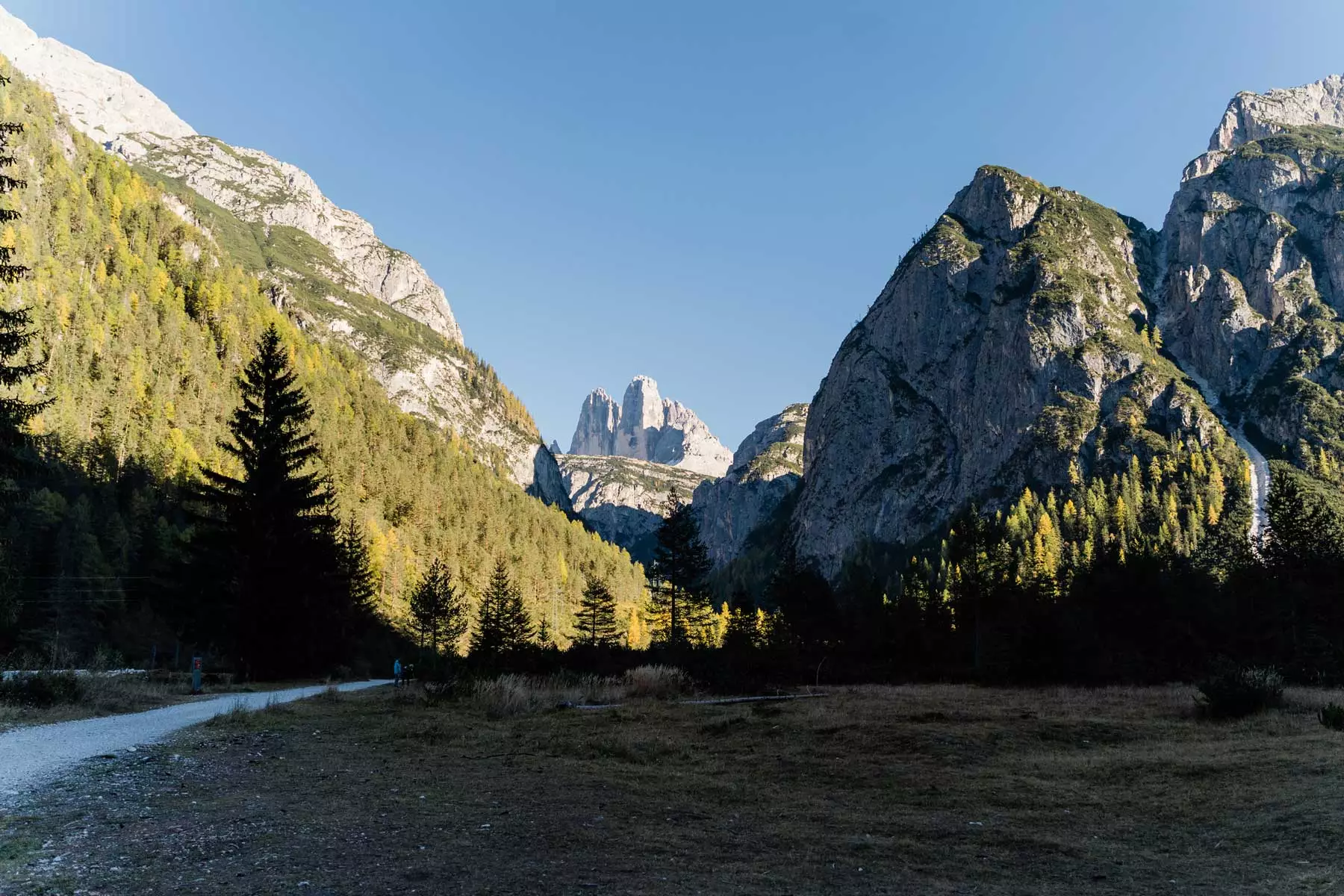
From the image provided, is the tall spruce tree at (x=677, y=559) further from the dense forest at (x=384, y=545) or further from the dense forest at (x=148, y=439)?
the dense forest at (x=148, y=439)

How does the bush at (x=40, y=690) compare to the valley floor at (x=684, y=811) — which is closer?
the valley floor at (x=684, y=811)

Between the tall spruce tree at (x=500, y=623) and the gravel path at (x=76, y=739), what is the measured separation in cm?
2116

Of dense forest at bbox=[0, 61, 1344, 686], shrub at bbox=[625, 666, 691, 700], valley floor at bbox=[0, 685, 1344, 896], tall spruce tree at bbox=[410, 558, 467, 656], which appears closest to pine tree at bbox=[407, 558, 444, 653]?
tall spruce tree at bbox=[410, 558, 467, 656]

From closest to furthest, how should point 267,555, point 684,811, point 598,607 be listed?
point 684,811 < point 267,555 < point 598,607

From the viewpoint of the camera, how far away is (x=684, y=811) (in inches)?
416

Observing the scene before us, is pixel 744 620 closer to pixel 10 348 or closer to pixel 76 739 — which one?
pixel 10 348

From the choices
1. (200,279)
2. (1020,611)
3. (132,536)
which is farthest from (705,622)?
(200,279)

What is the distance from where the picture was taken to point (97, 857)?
6672 mm

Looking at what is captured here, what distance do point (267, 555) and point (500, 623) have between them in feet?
122

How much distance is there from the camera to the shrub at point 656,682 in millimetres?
28078

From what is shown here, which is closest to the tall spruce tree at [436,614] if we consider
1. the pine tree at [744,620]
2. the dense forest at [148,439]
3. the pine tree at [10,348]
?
the dense forest at [148,439]

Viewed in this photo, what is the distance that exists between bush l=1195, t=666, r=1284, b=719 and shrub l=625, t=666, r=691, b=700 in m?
17.2

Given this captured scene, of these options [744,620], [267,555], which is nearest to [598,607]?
[744,620]

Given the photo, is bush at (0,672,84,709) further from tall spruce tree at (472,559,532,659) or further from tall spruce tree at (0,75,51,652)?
tall spruce tree at (472,559,532,659)
